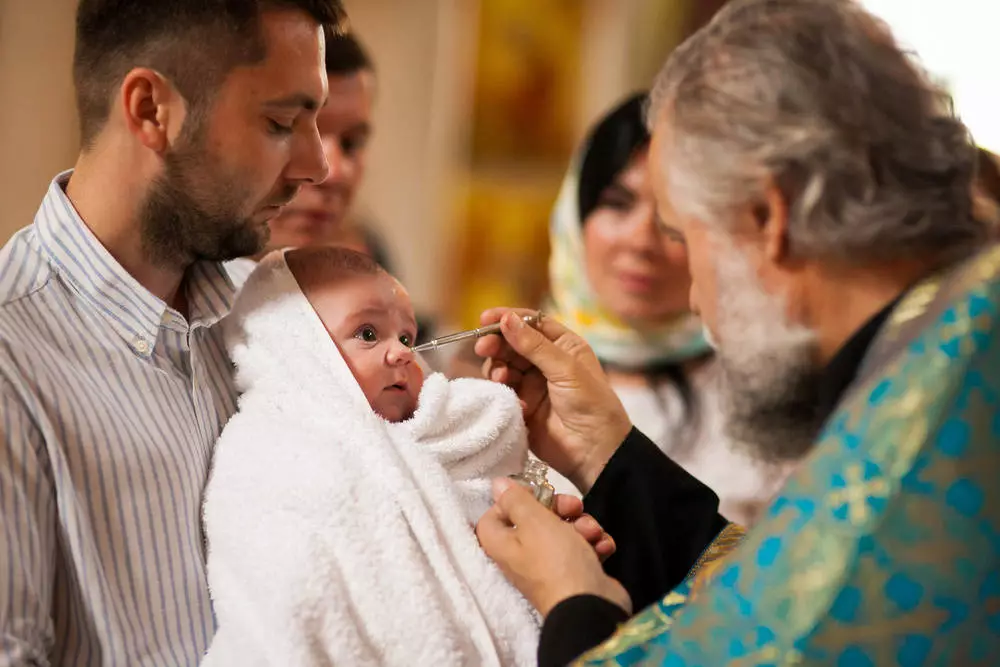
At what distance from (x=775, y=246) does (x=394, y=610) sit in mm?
668

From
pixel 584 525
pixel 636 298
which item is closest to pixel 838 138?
pixel 584 525

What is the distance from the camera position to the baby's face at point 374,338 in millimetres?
1669

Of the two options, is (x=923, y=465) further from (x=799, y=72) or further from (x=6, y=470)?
(x=6, y=470)

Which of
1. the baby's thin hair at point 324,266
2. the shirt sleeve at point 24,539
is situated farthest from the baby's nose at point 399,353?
the shirt sleeve at point 24,539

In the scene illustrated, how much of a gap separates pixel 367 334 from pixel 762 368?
2.04 ft

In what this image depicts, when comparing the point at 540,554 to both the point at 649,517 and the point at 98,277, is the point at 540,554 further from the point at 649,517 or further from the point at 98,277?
the point at 98,277

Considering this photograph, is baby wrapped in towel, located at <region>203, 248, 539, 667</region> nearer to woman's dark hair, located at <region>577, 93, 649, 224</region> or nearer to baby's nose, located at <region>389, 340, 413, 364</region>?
baby's nose, located at <region>389, 340, 413, 364</region>

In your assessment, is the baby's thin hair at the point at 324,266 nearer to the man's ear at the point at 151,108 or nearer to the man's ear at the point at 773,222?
the man's ear at the point at 151,108

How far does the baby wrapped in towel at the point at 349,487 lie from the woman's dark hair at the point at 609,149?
4.19ft

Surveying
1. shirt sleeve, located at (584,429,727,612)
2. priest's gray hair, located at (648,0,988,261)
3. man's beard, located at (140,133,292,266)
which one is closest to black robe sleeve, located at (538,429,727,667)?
shirt sleeve, located at (584,429,727,612)

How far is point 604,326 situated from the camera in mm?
2934

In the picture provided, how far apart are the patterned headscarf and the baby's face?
1.20 metres

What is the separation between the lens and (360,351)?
167cm

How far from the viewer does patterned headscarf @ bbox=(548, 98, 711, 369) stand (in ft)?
9.55
